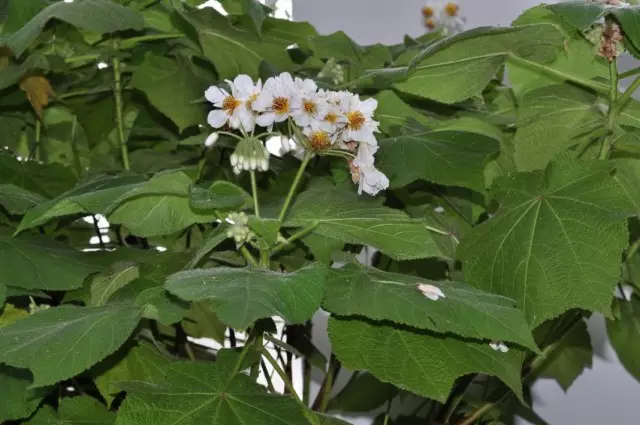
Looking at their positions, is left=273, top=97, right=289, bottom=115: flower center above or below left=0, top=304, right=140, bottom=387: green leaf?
above

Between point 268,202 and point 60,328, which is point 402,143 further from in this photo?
point 60,328

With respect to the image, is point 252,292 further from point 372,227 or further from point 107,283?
point 107,283

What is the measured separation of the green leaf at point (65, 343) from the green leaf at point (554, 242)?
0.93ft

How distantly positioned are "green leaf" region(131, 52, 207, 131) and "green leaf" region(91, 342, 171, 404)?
9.8 inches

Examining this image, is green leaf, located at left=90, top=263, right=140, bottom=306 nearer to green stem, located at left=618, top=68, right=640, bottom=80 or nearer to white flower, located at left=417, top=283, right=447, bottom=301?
white flower, located at left=417, top=283, right=447, bottom=301

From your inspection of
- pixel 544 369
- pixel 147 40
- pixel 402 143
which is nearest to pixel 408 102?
pixel 402 143

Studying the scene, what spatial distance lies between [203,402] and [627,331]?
562mm

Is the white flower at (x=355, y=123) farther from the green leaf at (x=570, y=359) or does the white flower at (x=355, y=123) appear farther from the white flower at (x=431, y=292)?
the green leaf at (x=570, y=359)

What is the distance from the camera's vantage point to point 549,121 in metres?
0.80

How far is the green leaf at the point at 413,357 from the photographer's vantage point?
1.91 feet

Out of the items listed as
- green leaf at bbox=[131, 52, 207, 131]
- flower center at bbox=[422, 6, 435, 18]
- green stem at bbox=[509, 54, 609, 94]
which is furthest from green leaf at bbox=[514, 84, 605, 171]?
flower center at bbox=[422, 6, 435, 18]

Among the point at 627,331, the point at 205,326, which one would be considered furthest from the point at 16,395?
→ the point at 627,331

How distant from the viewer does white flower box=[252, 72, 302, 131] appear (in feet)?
2.00

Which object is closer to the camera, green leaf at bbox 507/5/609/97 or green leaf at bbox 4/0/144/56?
green leaf at bbox 4/0/144/56
